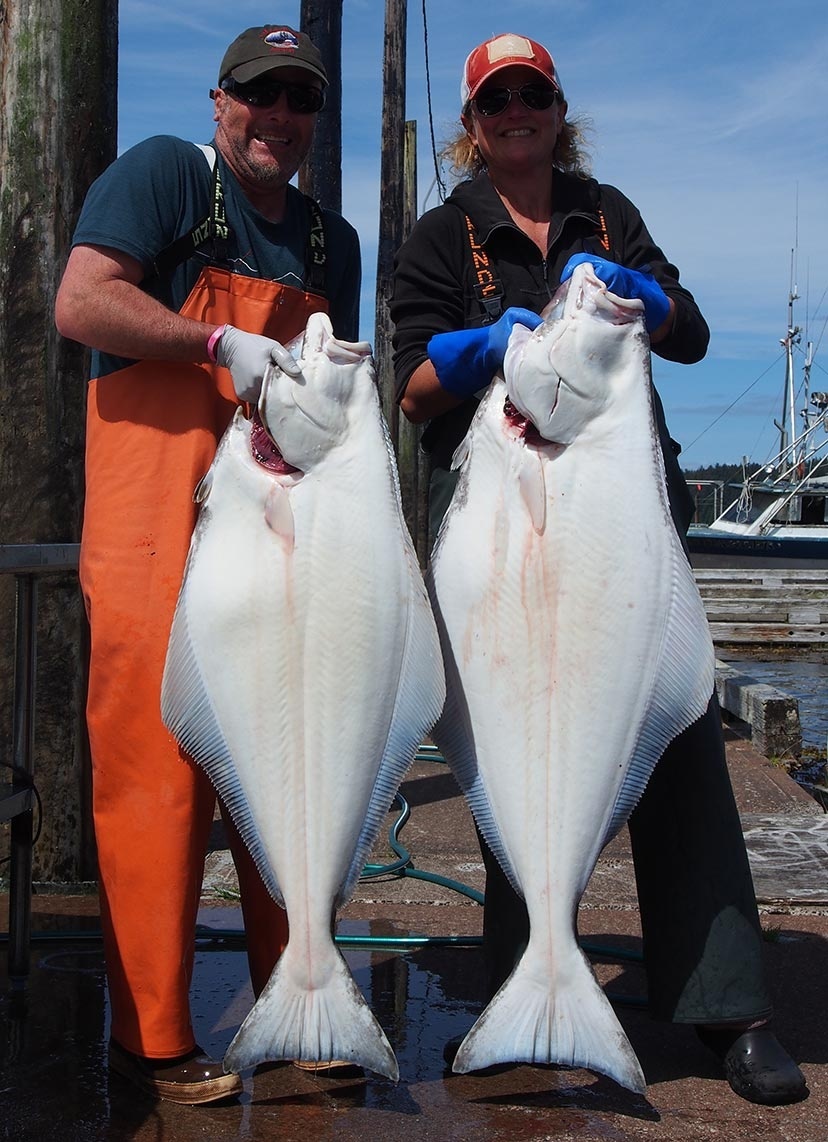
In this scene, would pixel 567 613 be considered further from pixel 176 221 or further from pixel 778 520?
pixel 778 520

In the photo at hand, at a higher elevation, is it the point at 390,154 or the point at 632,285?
the point at 390,154

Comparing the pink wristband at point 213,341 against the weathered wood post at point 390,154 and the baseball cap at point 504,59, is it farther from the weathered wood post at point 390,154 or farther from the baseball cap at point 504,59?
the weathered wood post at point 390,154

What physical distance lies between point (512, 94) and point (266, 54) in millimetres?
571

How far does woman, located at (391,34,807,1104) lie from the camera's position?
2.81m

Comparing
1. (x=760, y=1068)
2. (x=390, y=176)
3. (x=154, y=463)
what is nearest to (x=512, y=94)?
(x=154, y=463)

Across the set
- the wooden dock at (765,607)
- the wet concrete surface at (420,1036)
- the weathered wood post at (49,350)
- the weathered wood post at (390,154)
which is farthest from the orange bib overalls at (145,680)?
the wooden dock at (765,607)

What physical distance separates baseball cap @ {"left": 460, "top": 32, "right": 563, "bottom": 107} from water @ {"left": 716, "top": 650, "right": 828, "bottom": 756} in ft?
23.6

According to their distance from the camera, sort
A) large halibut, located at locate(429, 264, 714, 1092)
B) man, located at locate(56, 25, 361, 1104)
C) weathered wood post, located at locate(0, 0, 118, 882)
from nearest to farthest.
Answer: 1. large halibut, located at locate(429, 264, 714, 1092)
2. man, located at locate(56, 25, 361, 1104)
3. weathered wood post, located at locate(0, 0, 118, 882)

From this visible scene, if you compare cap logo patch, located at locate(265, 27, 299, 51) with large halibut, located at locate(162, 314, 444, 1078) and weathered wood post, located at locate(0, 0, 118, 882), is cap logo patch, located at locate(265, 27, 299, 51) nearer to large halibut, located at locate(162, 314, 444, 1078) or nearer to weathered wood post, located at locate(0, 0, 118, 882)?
large halibut, located at locate(162, 314, 444, 1078)

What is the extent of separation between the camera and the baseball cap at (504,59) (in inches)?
111

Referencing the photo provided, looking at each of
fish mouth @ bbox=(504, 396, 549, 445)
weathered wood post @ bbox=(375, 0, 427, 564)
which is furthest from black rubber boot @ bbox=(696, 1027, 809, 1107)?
weathered wood post @ bbox=(375, 0, 427, 564)

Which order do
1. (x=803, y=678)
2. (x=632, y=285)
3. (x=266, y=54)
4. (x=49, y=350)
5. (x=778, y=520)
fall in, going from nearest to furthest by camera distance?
(x=632, y=285) < (x=266, y=54) < (x=49, y=350) < (x=803, y=678) < (x=778, y=520)

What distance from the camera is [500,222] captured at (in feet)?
9.39

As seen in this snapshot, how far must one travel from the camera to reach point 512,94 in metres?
2.85
